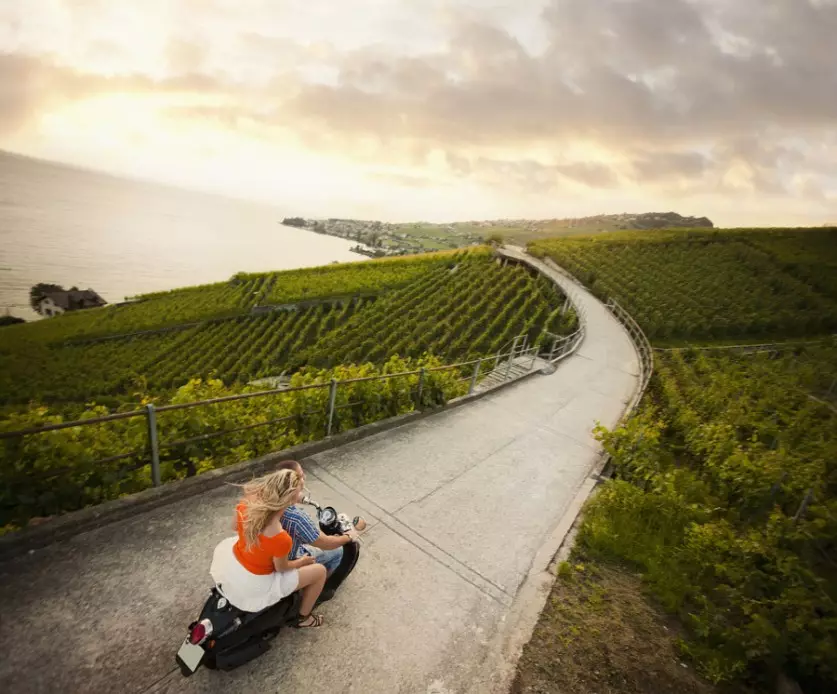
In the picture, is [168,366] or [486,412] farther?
[168,366]

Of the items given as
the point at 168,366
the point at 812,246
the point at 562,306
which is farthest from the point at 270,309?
the point at 812,246

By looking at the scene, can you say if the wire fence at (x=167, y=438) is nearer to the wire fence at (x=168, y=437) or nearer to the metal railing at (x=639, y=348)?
the wire fence at (x=168, y=437)

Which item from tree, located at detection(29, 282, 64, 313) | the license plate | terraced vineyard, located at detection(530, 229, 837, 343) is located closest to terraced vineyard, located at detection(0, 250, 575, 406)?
terraced vineyard, located at detection(530, 229, 837, 343)

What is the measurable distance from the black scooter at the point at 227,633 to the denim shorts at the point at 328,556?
0.28m

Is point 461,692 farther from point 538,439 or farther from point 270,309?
point 270,309

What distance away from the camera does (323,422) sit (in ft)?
20.9

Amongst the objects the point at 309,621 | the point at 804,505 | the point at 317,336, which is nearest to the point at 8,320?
the point at 317,336

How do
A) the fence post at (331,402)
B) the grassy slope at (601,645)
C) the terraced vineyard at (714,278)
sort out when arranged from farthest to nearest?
the terraced vineyard at (714,278)
the fence post at (331,402)
the grassy slope at (601,645)

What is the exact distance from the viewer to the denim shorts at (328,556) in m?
3.10

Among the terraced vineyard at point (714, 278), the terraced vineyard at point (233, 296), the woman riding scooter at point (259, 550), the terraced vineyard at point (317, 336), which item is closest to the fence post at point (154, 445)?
the woman riding scooter at point (259, 550)

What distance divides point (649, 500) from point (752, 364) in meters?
20.0

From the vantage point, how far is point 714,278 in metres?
41.4

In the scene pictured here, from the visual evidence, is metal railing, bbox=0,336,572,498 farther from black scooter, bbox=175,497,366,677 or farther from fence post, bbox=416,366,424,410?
black scooter, bbox=175,497,366,677

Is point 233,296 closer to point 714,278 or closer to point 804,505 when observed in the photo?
point 804,505
